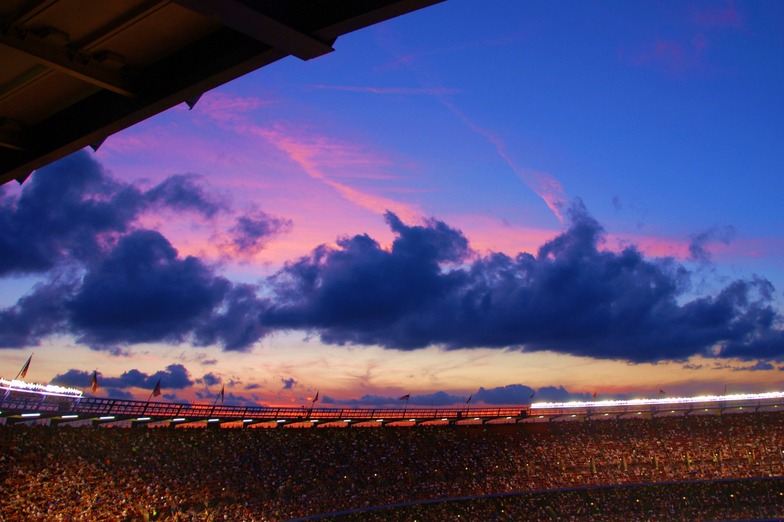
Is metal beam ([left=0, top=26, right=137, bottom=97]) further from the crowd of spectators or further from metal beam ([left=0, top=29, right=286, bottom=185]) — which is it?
the crowd of spectators

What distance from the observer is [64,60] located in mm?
5309

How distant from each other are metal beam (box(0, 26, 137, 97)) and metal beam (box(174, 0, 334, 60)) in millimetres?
1926

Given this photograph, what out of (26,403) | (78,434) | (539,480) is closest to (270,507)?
(78,434)

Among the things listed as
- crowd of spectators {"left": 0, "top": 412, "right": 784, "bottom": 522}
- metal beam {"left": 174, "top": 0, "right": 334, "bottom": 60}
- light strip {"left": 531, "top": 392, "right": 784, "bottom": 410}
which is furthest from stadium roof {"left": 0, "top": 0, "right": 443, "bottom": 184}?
light strip {"left": 531, "top": 392, "right": 784, "bottom": 410}

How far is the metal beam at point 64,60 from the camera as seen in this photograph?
4961mm

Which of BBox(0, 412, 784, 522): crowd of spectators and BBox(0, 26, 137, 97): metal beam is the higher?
BBox(0, 26, 137, 97): metal beam

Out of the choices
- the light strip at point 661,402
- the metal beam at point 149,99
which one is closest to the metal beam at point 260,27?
the metal beam at point 149,99

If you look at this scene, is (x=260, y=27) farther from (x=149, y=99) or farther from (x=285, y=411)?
(x=285, y=411)

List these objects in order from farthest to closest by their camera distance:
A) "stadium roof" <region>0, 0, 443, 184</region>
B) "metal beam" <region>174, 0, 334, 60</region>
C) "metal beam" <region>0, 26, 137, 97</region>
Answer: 1. "metal beam" <region>0, 26, 137, 97</region>
2. "stadium roof" <region>0, 0, 443, 184</region>
3. "metal beam" <region>174, 0, 334, 60</region>

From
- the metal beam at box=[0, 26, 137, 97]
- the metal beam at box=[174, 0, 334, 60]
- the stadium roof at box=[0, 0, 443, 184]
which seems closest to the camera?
the metal beam at box=[174, 0, 334, 60]

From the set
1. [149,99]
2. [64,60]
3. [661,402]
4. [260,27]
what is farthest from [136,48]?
[661,402]

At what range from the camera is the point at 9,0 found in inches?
187

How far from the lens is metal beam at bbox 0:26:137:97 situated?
16.3 ft

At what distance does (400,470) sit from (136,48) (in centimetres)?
5196
